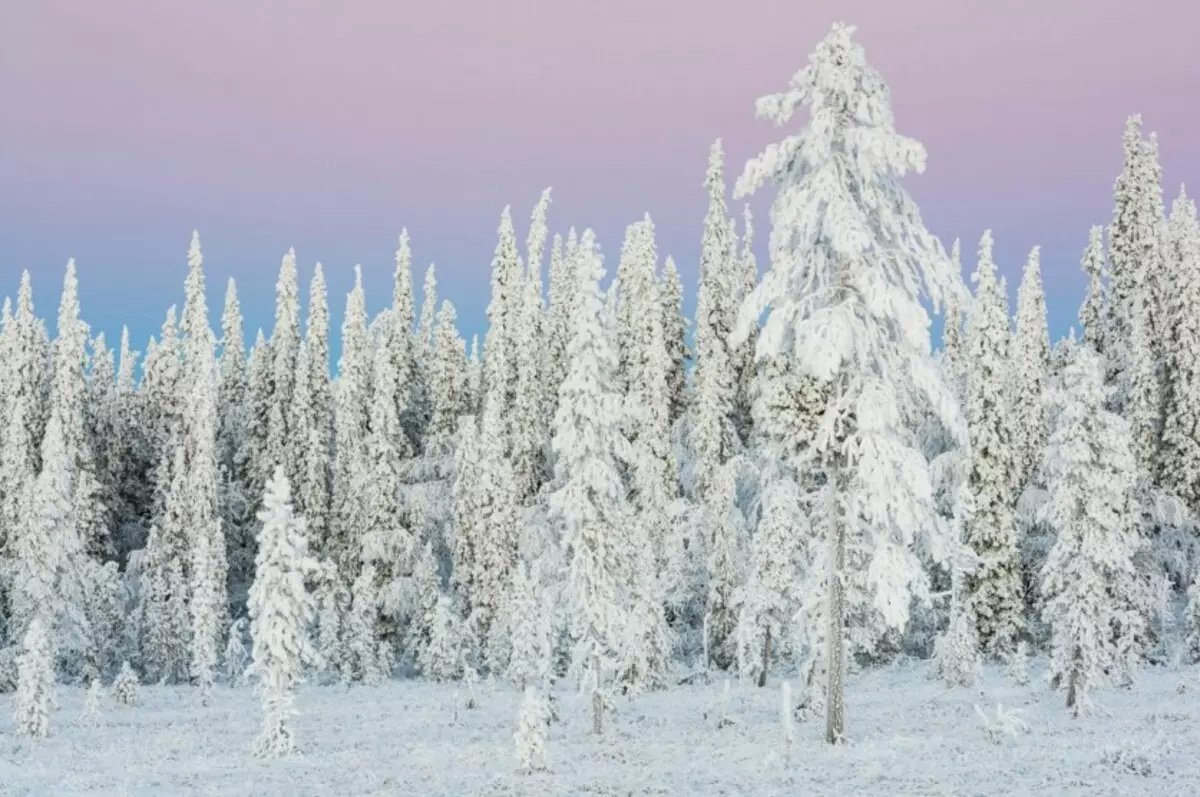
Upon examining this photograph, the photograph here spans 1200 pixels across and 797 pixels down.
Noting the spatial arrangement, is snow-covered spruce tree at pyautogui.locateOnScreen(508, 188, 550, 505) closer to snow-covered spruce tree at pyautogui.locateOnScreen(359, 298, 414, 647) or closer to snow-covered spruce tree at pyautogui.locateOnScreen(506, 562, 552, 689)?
snow-covered spruce tree at pyautogui.locateOnScreen(359, 298, 414, 647)

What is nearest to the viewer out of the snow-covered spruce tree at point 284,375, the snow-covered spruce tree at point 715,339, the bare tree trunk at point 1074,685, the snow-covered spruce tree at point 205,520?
the bare tree trunk at point 1074,685

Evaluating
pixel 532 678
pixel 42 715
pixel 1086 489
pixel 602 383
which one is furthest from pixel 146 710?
pixel 1086 489

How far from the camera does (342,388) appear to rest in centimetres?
7406

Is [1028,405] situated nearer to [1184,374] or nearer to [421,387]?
[1184,374]

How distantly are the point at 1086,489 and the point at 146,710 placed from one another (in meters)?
40.4

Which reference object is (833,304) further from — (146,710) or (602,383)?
(146,710)

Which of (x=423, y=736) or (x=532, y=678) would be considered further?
(x=532, y=678)

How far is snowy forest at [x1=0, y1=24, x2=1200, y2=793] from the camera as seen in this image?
24922mm

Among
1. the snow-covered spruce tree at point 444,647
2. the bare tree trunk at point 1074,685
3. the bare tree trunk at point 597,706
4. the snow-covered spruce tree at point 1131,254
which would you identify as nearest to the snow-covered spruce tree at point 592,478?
the bare tree trunk at point 597,706

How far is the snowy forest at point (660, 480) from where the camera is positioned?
2492 centimetres

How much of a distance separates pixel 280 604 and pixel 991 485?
3147 centimetres

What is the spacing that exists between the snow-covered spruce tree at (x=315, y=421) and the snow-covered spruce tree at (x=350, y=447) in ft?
3.58

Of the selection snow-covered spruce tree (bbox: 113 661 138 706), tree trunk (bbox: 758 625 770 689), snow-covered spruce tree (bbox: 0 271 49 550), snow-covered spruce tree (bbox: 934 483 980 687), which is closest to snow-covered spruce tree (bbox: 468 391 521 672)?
tree trunk (bbox: 758 625 770 689)

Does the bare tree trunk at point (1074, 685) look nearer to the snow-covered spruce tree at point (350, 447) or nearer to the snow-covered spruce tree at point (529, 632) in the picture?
the snow-covered spruce tree at point (529, 632)
